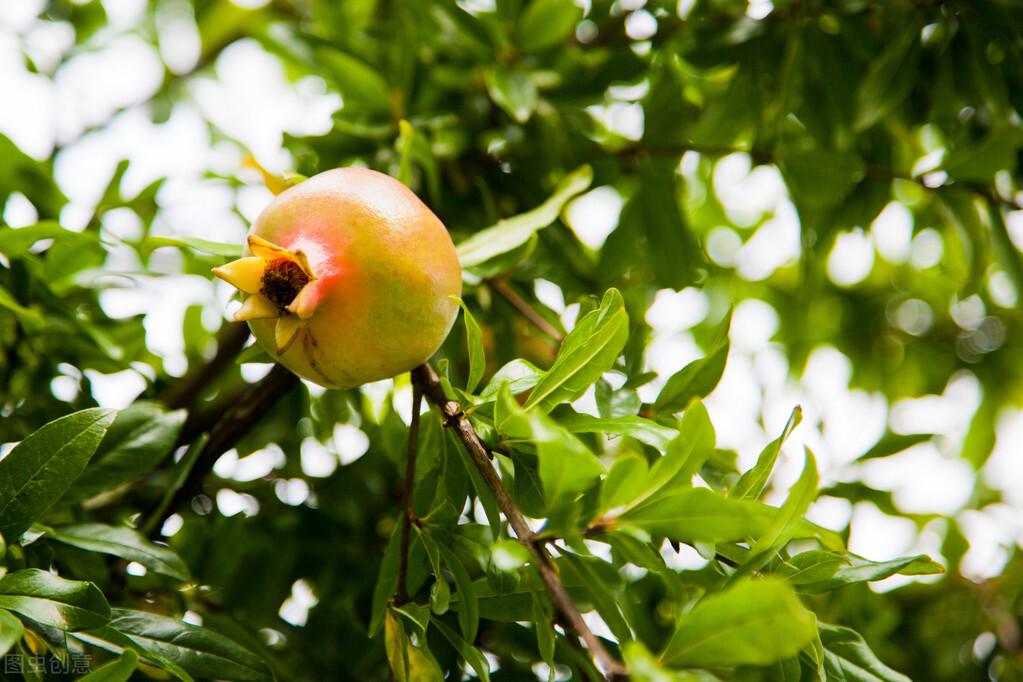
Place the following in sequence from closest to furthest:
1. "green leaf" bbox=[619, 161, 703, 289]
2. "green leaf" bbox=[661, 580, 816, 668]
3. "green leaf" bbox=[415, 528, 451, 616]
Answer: "green leaf" bbox=[661, 580, 816, 668] < "green leaf" bbox=[415, 528, 451, 616] < "green leaf" bbox=[619, 161, 703, 289]

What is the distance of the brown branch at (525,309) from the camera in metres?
0.98

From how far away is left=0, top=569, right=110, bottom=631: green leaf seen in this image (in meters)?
0.63

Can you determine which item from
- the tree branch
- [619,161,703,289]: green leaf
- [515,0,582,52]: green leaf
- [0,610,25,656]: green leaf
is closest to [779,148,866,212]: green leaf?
the tree branch

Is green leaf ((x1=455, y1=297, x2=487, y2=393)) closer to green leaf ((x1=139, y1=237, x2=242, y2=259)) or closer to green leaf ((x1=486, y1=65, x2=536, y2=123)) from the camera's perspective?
green leaf ((x1=139, y1=237, x2=242, y2=259))

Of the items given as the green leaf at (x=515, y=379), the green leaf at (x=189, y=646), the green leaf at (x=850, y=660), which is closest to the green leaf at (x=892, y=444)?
the green leaf at (x=850, y=660)

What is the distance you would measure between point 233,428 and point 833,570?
0.63m

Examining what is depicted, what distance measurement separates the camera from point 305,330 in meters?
0.68

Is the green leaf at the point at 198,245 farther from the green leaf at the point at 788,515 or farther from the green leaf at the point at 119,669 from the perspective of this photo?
the green leaf at the point at 788,515

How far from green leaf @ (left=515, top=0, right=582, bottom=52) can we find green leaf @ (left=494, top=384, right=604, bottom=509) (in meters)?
0.66

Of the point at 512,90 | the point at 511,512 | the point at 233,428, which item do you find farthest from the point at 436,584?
the point at 512,90

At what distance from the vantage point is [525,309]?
3.28 feet

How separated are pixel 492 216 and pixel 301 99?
851mm

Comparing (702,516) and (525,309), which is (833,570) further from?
(525,309)

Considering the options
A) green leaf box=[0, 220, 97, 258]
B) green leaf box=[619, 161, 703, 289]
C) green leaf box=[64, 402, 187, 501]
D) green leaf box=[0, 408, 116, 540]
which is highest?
green leaf box=[0, 220, 97, 258]
